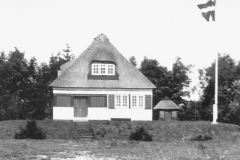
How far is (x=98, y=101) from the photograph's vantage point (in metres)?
40.0

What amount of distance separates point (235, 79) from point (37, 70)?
31053 millimetres

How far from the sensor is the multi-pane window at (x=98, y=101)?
3988 centimetres

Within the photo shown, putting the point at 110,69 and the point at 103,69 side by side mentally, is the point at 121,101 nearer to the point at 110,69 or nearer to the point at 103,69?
the point at 110,69

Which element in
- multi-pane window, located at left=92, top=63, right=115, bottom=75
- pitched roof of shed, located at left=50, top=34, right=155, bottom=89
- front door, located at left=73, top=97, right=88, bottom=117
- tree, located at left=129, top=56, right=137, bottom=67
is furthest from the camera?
tree, located at left=129, top=56, right=137, bottom=67

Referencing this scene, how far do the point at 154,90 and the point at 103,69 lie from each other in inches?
744

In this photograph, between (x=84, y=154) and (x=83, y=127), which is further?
(x=83, y=127)

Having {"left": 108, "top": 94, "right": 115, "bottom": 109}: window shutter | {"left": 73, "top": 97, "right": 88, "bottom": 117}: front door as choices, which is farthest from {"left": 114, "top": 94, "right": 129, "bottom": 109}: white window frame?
{"left": 73, "top": 97, "right": 88, "bottom": 117}: front door

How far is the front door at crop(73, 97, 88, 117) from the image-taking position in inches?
1583

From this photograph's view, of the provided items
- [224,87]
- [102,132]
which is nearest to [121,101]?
[102,132]

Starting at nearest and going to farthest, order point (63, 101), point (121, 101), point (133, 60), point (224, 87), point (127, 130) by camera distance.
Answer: point (127, 130) → point (63, 101) → point (121, 101) → point (224, 87) → point (133, 60)

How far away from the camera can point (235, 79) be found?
58219 mm

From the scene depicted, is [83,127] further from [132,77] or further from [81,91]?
[132,77]

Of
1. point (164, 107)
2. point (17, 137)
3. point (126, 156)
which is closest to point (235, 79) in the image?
point (164, 107)

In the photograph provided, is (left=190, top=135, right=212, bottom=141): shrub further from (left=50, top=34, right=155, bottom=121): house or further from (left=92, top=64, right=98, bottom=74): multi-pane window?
(left=92, top=64, right=98, bottom=74): multi-pane window
